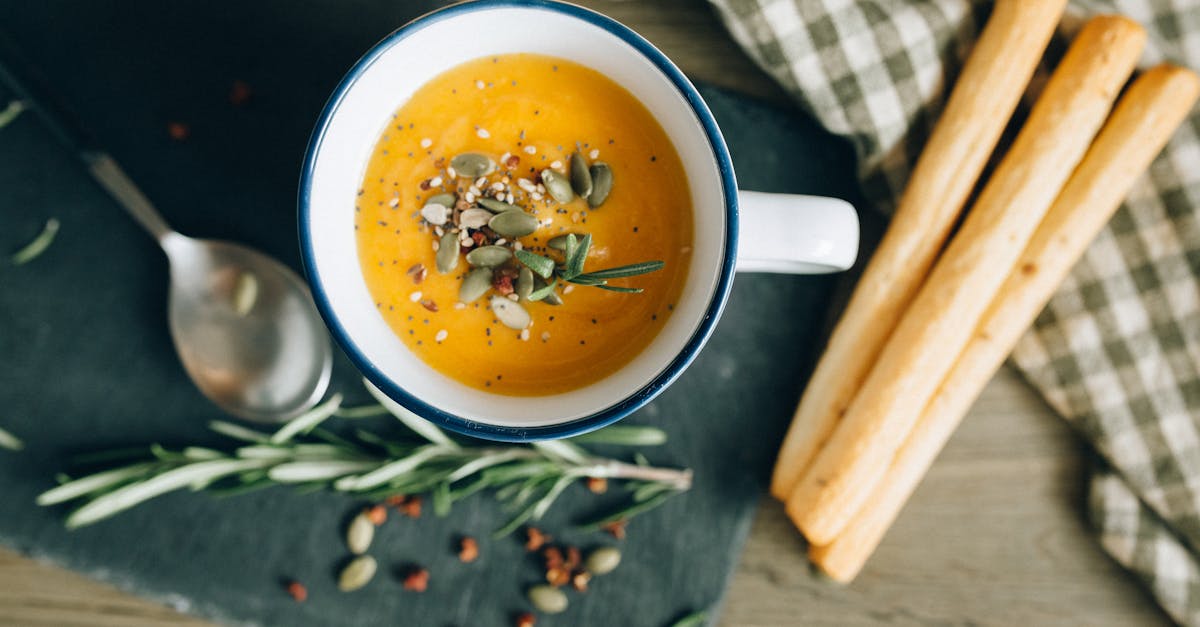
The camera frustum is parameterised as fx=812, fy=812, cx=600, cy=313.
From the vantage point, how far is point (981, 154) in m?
1.07

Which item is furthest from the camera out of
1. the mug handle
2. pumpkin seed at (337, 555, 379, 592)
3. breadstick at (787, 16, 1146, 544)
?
pumpkin seed at (337, 555, 379, 592)

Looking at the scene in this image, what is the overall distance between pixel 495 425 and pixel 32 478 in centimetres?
77

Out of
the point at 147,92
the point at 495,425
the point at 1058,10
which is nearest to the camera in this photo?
the point at 495,425

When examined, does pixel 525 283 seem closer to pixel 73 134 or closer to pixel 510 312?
pixel 510 312

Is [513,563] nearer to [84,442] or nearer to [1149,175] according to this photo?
[84,442]

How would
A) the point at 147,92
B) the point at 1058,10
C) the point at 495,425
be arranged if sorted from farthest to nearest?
the point at 147,92
the point at 1058,10
the point at 495,425

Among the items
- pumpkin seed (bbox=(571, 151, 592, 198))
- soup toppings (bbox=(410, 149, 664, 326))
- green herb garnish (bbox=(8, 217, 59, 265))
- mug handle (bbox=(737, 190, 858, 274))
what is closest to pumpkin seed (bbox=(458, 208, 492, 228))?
soup toppings (bbox=(410, 149, 664, 326))

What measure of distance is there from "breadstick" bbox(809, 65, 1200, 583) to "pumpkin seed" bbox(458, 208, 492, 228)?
0.65 meters


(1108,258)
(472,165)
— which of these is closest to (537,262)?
(472,165)

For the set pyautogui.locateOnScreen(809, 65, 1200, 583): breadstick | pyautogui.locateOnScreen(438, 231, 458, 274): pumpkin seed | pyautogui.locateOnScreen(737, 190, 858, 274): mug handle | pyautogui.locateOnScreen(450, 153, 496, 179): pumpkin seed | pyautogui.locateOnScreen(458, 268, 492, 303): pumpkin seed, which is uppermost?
pyautogui.locateOnScreen(450, 153, 496, 179): pumpkin seed

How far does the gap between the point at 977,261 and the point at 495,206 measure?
0.62 meters

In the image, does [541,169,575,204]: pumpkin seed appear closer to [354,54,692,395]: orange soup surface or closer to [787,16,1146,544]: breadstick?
[354,54,692,395]: orange soup surface

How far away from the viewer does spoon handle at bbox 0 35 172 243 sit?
1.07m

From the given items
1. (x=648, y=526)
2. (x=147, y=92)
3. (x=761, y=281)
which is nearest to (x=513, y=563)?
(x=648, y=526)
